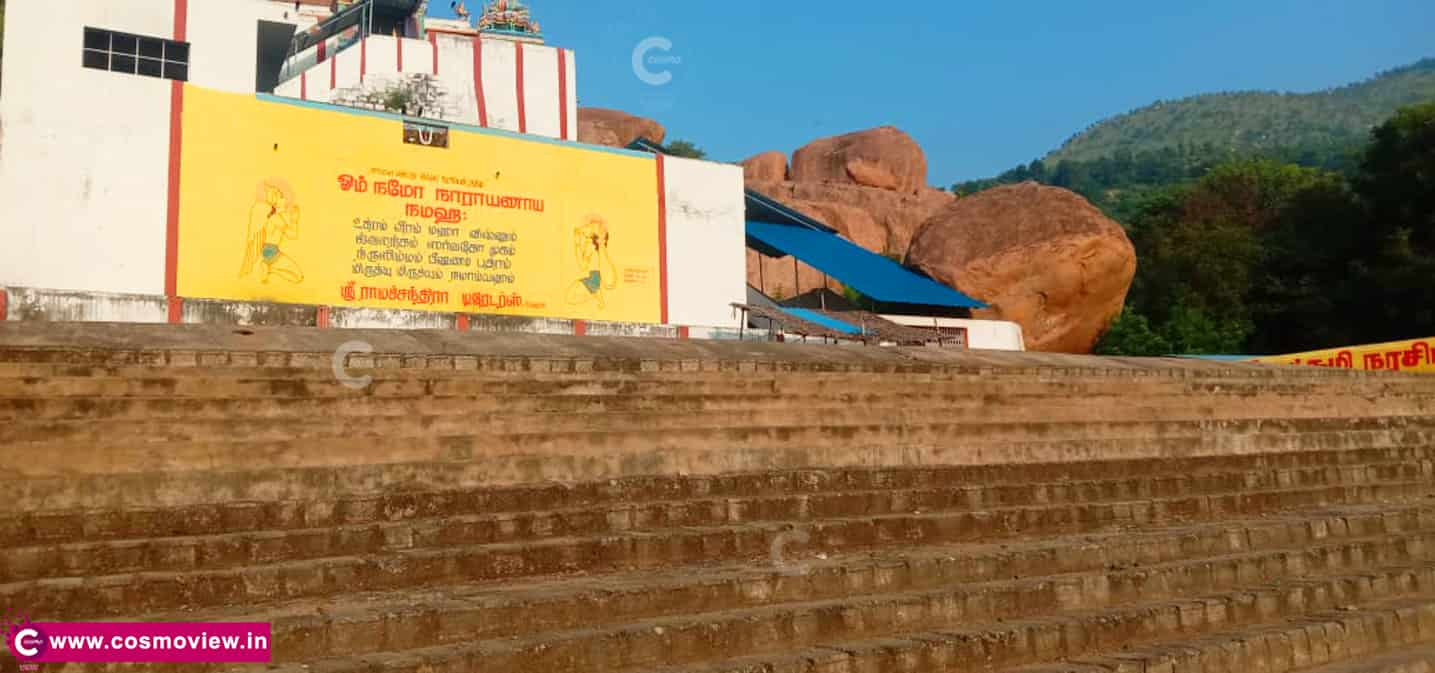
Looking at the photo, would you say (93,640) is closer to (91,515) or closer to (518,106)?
(91,515)

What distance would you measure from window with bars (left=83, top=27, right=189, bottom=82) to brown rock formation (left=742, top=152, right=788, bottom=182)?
28.2 meters

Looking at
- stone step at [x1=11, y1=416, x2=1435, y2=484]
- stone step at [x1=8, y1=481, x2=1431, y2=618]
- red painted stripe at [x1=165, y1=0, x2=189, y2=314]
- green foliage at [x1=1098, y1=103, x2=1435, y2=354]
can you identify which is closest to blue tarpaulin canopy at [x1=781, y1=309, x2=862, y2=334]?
green foliage at [x1=1098, y1=103, x2=1435, y2=354]

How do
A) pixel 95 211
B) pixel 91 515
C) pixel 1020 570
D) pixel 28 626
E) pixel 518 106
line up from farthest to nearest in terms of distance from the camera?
pixel 518 106 < pixel 95 211 < pixel 1020 570 < pixel 91 515 < pixel 28 626

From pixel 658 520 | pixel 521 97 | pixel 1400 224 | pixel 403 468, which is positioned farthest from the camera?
pixel 1400 224

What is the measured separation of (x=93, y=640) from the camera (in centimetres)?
417

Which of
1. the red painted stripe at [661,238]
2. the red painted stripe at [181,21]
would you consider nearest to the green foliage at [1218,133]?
the red painted stripe at [661,238]

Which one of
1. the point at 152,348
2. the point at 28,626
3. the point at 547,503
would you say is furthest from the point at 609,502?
the point at 152,348

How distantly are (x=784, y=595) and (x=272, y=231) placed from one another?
12.5 meters

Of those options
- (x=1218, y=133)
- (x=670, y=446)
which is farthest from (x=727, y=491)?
(x=1218, y=133)

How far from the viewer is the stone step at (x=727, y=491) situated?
5227 millimetres

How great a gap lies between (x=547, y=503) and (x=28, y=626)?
2674 mm

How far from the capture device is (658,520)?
6.39m

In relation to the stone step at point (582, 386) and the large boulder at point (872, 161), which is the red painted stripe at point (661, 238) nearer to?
the stone step at point (582, 386)

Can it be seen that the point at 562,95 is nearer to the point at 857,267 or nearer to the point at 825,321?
the point at 857,267
